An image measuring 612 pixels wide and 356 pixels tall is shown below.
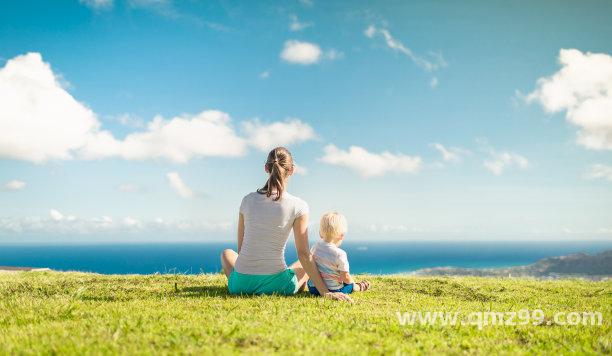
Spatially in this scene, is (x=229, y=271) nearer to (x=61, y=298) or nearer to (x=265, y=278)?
(x=265, y=278)

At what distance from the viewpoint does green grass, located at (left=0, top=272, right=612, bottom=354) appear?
523cm

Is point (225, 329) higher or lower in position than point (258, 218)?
lower

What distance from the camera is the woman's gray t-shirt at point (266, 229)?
832 cm

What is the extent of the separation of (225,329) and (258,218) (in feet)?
9.56

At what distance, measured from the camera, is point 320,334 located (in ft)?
18.7

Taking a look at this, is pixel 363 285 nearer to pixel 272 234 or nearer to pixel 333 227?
pixel 333 227

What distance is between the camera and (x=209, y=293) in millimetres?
9281

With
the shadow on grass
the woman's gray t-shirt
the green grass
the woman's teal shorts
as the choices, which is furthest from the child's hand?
the woman's gray t-shirt

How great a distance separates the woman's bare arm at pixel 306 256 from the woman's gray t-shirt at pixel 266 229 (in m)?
0.14

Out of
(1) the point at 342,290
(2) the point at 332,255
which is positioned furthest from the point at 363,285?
(2) the point at 332,255

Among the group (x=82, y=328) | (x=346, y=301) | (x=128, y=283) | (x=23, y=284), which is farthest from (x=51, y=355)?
(x=23, y=284)

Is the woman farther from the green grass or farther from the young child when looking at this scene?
the young child

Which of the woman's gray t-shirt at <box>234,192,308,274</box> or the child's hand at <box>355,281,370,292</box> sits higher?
the woman's gray t-shirt at <box>234,192,308,274</box>

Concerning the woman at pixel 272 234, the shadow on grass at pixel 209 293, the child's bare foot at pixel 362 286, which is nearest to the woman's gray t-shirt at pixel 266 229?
the woman at pixel 272 234
